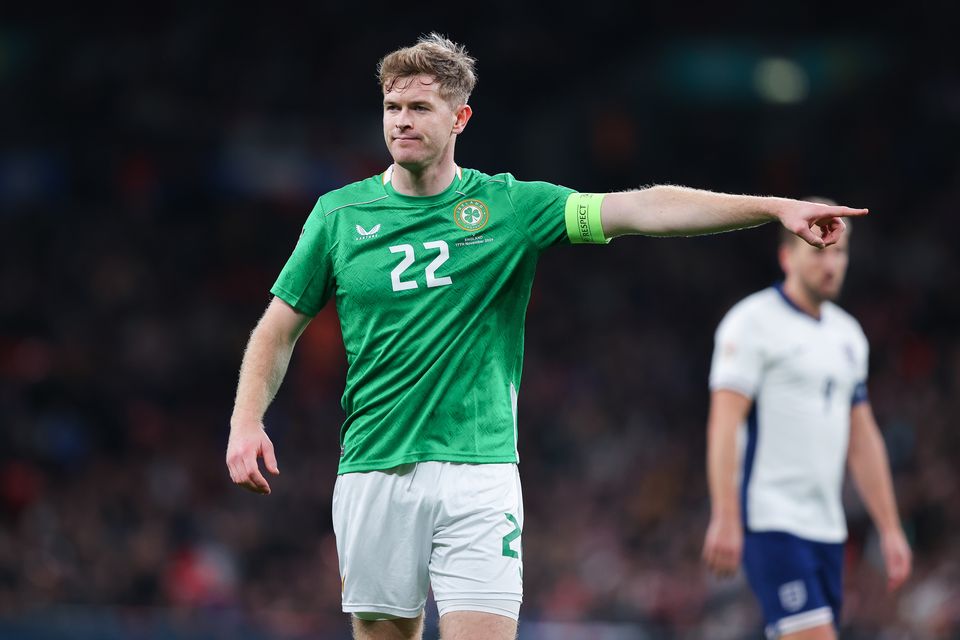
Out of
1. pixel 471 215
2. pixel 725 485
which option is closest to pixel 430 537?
pixel 471 215

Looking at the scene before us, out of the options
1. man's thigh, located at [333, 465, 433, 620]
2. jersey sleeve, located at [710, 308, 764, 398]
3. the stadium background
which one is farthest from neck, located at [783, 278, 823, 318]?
the stadium background

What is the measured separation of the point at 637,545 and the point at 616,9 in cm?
1018

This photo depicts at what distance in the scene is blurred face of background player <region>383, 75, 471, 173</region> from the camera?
16.1 ft

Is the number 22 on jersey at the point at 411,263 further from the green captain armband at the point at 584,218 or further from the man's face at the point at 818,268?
the man's face at the point at 818,268

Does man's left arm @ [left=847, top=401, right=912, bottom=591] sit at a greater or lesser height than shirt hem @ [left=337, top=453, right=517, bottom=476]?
lesser

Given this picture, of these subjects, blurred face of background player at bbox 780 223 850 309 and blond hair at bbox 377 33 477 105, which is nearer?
blond hair at bbox 377 33 477 105

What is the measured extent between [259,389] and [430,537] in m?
0.75

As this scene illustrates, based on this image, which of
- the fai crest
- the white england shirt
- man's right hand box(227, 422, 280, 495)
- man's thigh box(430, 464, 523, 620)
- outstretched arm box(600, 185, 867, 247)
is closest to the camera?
outstretched arm box(600, 185, 867, 247)

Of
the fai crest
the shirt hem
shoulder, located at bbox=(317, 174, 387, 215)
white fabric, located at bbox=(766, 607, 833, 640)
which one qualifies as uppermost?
shoulder, located at bbox=(317, 174, 387, 215)

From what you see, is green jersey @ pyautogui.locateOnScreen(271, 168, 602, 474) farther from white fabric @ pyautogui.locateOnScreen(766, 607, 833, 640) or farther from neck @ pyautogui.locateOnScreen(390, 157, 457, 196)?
white fabric @ pyautogui.locateOnScreen(766, 607, 833, 640)

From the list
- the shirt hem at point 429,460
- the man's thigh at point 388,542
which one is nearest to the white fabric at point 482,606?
the man's thigh at point 388,542

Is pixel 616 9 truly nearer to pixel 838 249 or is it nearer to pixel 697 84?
pixel 697 84

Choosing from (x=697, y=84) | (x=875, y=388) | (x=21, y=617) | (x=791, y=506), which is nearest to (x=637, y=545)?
(x=875, y=388)

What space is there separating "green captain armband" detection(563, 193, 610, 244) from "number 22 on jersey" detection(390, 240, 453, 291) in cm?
42
